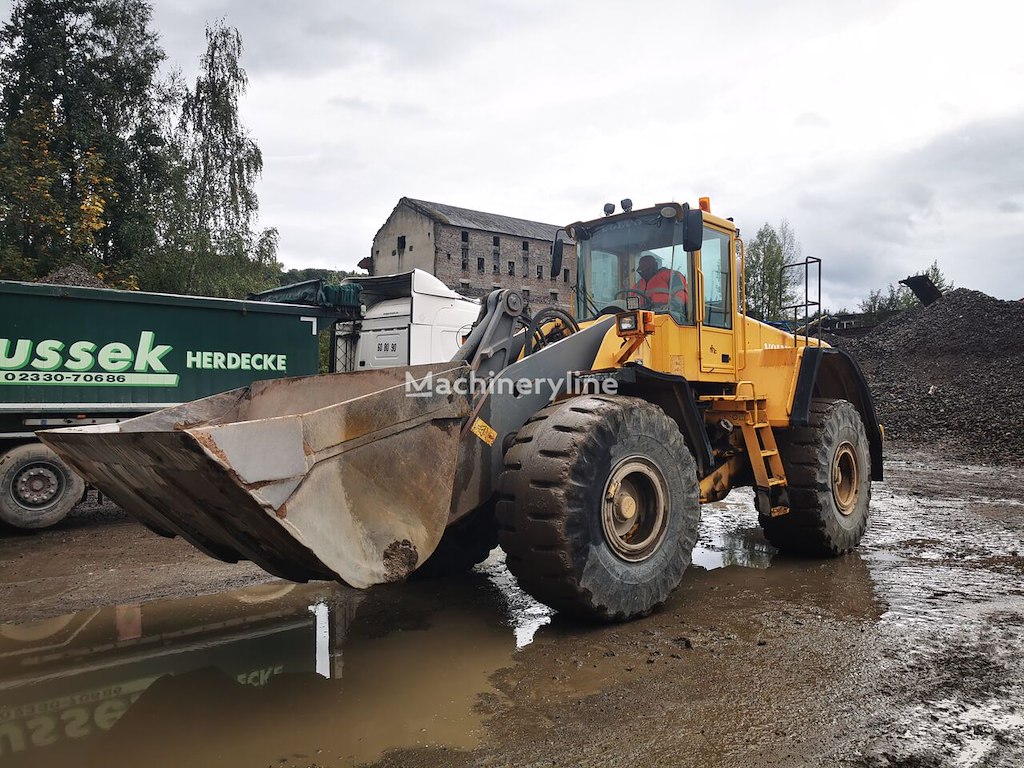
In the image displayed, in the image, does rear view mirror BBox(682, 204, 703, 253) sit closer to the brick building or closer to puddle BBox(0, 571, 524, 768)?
puddle BBox(0, 571, 524, 768)

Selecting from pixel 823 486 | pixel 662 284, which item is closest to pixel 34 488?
pixel 662 284

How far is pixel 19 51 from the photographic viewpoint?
21.5 meters

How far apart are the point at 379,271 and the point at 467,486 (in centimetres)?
4547

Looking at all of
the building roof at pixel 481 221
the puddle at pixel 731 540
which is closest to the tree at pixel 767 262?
the building roof at pixel 481 221

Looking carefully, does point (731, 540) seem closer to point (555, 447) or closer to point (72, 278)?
point (555, 447)

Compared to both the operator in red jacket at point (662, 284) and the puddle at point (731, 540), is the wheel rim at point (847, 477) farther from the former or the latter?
the operator in red jacket at point (662, 284)

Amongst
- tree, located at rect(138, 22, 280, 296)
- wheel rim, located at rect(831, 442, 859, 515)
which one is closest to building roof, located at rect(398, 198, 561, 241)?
tree, located at rect(138, 22, 280, 296)

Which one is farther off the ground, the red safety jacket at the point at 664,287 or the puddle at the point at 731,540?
the red safety jacket at the point at 664,287

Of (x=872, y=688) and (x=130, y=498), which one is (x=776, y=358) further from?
(x=130, y=498)

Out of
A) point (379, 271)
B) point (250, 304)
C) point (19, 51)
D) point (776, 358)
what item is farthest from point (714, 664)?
point (379, 271)

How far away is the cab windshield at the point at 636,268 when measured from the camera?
18.8ft

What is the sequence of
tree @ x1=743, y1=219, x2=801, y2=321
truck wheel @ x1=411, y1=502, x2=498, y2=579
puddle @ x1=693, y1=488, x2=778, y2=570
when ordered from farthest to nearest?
1. tree @ x1=743, y1=219, x2=801, y2=321
2. puddle @ x1=693, y1=488, x2=778, y2=570
3. truck wheel @ x1=411, y1=502, x2=498, y2=579

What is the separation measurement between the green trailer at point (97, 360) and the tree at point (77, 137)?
40.4ft

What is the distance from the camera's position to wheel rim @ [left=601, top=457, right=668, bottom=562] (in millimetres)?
4457
